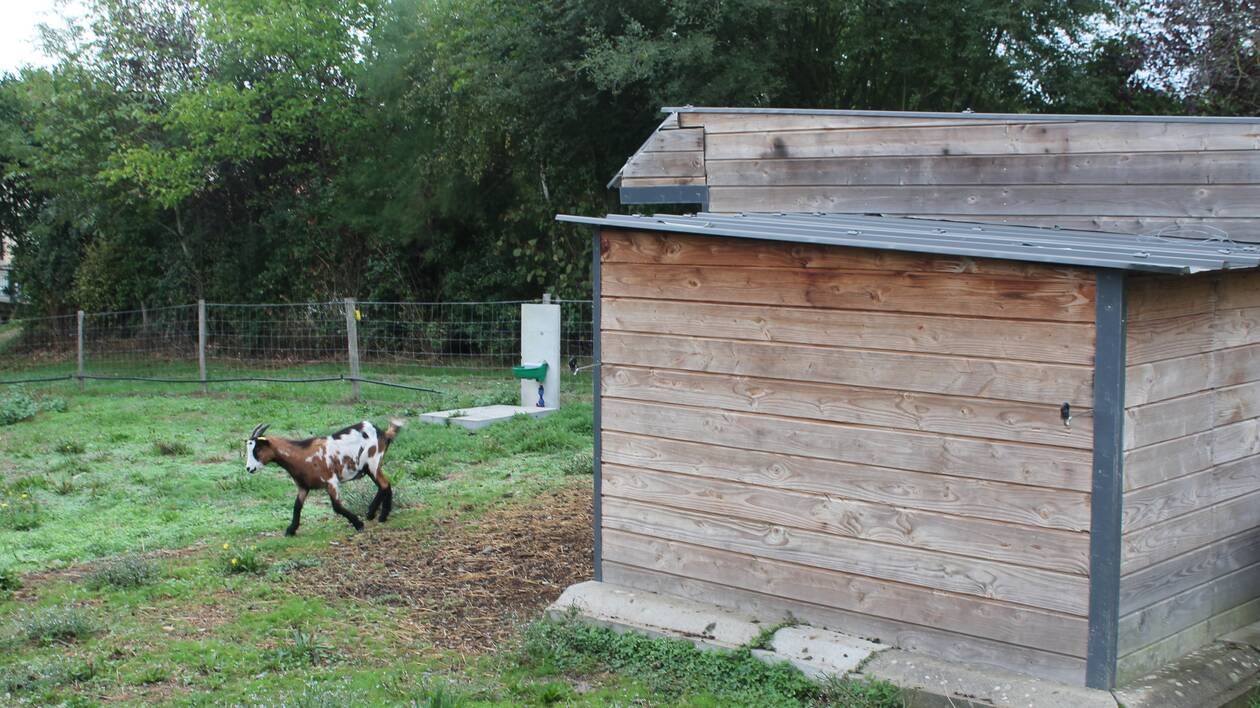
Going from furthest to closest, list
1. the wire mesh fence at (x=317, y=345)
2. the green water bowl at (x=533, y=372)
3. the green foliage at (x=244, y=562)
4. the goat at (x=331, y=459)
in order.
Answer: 1. the wire mesh fence at (x=317, y=345)
2. the green water bowl at (x=533, y=372)
3. the goat at (x=331, y=459)
4. the green foliage at (x=244, y=562)

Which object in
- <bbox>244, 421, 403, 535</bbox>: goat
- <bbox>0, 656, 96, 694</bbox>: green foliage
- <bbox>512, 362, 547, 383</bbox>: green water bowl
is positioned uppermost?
<bbox>512, 362, 547, 383</bbox>: green water bowl

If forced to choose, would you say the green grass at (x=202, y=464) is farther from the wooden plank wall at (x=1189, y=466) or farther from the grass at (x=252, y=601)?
the wooden plank wall at (x=1189, y=466)

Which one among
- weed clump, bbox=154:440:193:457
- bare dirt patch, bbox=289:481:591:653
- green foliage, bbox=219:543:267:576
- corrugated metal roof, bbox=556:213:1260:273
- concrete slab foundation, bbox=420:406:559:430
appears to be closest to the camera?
corrugated metal roof, bbox=556:213:1260:273

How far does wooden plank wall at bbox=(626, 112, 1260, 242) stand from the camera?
5535mm

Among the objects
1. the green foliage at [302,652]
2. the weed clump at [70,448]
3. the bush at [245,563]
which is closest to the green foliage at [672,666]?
the green foliage at [302,652]

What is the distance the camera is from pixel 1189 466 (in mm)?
4777

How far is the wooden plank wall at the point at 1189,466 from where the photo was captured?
176 inches

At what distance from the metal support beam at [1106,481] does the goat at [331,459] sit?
5.10 metres

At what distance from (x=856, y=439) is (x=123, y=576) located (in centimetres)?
456

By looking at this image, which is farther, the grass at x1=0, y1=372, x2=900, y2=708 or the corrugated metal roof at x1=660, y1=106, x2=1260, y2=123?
the corrugated metal roof at x1=660, y1=106, x2=1260, y2=123

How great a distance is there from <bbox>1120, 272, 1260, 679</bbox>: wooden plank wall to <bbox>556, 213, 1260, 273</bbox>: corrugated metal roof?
197 mm

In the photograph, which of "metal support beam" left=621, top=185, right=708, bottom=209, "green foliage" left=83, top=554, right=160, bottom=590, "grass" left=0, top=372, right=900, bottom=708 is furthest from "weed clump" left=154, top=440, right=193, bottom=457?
"metal support beam" left=621, top=185, right=708, bottom=209

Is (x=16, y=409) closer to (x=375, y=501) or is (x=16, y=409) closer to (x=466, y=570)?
(x=375, y=501)

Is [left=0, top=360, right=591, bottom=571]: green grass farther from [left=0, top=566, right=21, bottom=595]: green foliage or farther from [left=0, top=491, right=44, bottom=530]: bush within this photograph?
[left=0, top=566, right=21, bottom=595]: green foliage
